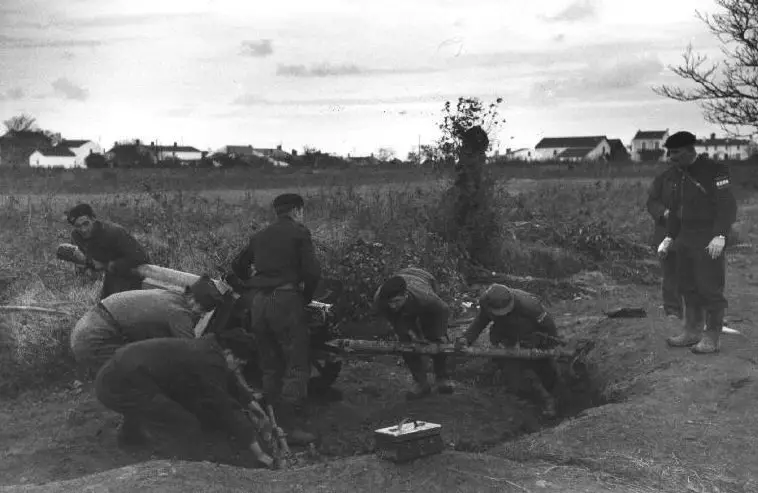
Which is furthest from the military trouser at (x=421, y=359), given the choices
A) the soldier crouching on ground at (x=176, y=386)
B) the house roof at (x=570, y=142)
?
the house roof at (x=570, y=142)

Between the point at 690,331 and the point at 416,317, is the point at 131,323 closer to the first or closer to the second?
the point at 416,317

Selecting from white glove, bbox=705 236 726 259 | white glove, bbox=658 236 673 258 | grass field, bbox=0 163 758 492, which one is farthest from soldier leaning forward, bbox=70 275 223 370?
white glove, bbox=705 236 726 259

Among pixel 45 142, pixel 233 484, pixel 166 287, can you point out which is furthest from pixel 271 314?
pixel 45 142

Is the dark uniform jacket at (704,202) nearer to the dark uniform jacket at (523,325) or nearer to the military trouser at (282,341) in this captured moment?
the dark uniform jacket at (523,325)

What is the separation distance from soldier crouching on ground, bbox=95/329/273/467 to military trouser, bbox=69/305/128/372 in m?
0.49

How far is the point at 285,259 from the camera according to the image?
7.34 m

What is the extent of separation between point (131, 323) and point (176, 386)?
2.76 ft

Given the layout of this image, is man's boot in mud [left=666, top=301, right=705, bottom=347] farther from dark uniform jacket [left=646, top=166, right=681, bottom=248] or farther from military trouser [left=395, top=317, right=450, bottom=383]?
military trouser [left=395, top=317, right=450, bottom=383]

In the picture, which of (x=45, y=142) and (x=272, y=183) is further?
(x=45, y=142)

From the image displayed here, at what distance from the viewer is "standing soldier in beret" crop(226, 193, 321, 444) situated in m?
7.35

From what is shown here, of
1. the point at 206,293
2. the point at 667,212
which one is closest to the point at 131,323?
the point at 206,293

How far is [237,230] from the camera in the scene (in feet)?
46.4

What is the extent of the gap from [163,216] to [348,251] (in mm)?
4874

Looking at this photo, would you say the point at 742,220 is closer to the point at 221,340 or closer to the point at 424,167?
the point at 424,167
